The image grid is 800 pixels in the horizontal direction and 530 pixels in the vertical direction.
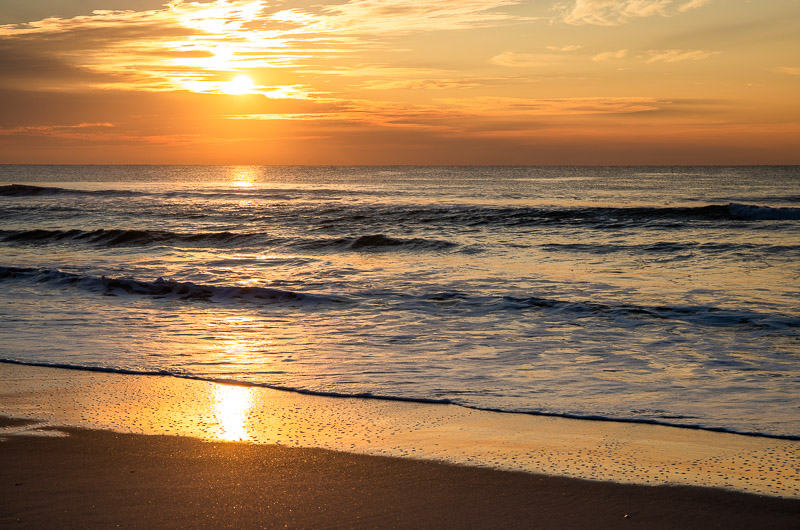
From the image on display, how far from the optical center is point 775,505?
397 cm

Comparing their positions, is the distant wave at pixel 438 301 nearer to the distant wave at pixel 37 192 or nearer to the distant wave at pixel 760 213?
the distant wave at pixel 760 213

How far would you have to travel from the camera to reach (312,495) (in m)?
4.11

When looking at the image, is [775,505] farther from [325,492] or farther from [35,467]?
[35,467]

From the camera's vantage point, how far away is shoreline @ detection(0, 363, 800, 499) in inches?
180

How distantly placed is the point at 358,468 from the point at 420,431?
976 mm

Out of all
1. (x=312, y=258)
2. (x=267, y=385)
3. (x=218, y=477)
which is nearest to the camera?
(x=218, y=477)

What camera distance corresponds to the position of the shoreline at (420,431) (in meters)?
4.57

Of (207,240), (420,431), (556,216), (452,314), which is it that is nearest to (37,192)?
(207,240)

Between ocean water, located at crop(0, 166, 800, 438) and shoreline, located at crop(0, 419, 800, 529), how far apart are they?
5.56 feet

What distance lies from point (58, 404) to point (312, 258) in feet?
45.5

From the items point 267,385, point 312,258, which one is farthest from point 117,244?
point 267,385

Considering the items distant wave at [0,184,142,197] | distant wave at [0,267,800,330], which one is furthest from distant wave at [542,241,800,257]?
distant wave at [0,184,142,197]

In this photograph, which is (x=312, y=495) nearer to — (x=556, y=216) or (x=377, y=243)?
(x=377, y=243)

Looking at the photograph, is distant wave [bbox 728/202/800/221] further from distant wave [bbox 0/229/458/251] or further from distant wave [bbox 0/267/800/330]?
distant wave [bbox 0/267/800/330]
